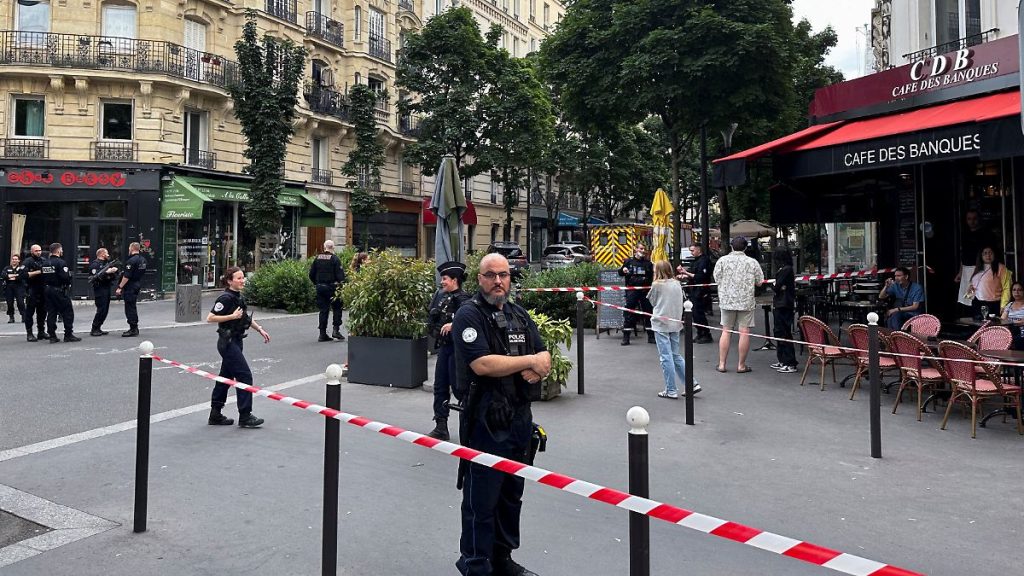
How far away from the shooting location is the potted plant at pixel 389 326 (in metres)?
8.92

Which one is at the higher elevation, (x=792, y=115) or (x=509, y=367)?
(x=792, y=115)

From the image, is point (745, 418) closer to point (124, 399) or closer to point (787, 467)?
point (787, 467)

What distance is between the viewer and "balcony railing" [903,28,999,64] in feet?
38.6

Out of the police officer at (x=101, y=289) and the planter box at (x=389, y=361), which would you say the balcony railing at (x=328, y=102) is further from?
the planter box at (x=389, y=361)

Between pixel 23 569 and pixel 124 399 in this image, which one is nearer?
pixel 23 569

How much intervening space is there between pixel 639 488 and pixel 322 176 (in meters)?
31.1

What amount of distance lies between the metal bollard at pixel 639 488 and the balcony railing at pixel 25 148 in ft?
85.3

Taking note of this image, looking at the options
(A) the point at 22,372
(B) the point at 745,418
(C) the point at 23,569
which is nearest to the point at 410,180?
(A) the point at 22,372

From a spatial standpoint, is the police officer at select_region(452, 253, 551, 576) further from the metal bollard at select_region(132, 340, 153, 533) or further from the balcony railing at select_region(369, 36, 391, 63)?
the balcony railing at select_region(369, 36, 391, 63)

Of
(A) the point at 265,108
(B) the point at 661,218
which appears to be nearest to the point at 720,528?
(B) the point at 661,218

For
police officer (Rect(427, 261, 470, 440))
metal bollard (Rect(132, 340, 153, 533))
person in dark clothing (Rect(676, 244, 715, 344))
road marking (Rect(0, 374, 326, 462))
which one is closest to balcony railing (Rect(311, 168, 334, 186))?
person in dark clothing (Rect(676, 244, 715, 344))

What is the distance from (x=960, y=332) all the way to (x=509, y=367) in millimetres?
10833

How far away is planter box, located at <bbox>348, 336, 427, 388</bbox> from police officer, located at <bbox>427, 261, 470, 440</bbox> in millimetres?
1947

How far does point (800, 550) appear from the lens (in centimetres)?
218
